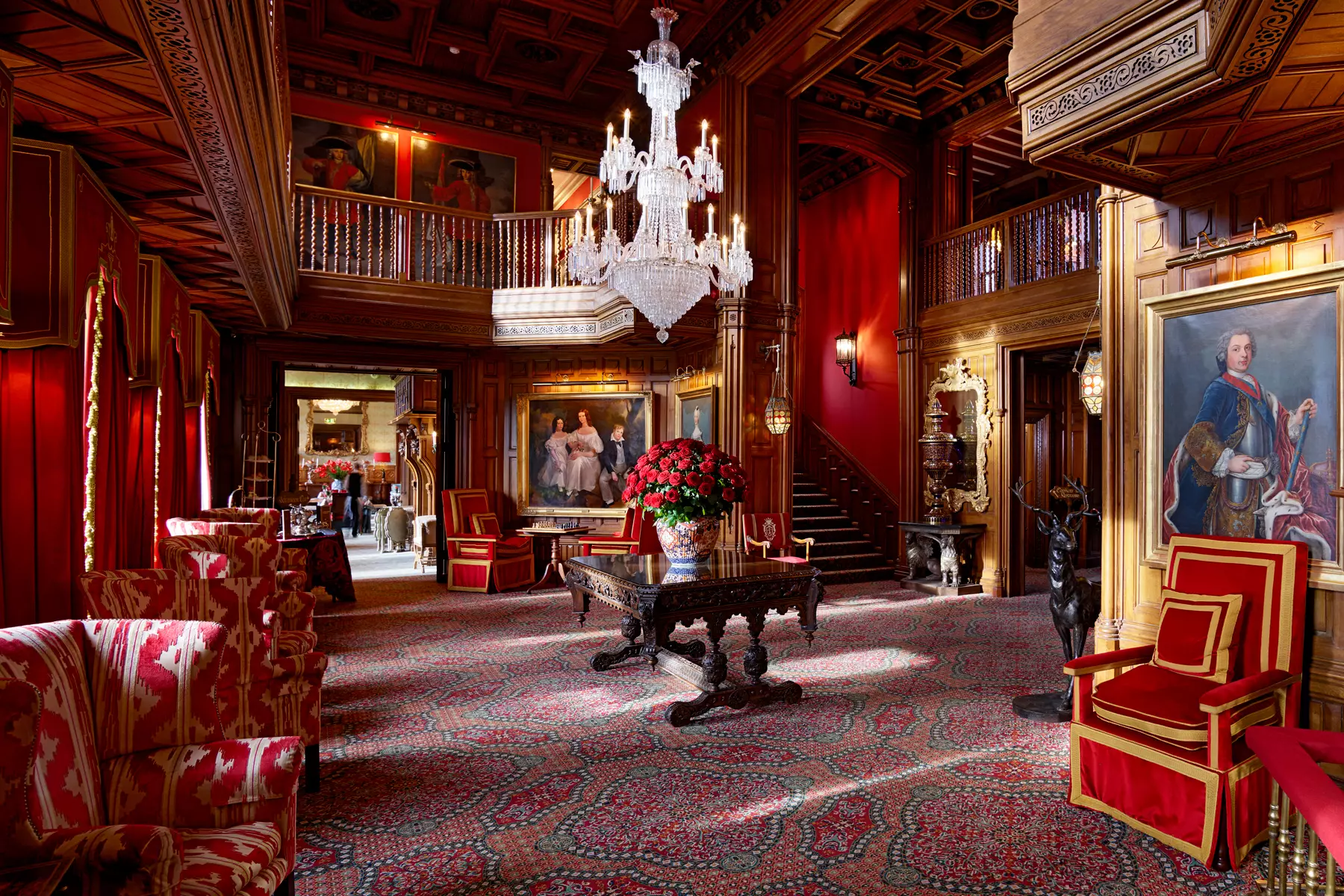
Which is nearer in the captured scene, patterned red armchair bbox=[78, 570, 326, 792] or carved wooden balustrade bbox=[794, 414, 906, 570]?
patterned red armchair bbox=[78, 570, 326, 792]

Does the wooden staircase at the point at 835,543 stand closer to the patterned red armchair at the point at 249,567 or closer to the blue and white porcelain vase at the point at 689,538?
the blue and white porcelain vase at the point at 689,538

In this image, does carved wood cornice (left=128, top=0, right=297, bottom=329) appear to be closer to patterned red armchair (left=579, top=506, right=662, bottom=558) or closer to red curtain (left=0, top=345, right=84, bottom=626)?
red curtain (left=0, top=345, right=84, bottom=626)

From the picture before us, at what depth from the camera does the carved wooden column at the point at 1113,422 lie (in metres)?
4.02

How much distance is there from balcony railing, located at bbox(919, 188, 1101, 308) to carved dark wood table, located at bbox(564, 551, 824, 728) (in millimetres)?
5500

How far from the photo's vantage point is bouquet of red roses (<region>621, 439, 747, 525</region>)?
4.67 metres

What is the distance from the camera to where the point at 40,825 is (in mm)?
1699

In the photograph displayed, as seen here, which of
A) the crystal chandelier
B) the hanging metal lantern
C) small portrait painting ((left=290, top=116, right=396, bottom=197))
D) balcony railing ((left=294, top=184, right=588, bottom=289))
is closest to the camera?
the crystal chandelier

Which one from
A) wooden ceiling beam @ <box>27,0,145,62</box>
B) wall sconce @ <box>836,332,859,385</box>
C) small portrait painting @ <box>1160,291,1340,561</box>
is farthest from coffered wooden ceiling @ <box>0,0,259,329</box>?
wall sconce @ <box>836,332,859,385</box>

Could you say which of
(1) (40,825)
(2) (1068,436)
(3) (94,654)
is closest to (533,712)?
(3) (94,654)

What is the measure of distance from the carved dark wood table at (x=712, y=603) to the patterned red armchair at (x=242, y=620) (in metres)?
1.72

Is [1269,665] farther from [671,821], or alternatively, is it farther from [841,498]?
[841,498]

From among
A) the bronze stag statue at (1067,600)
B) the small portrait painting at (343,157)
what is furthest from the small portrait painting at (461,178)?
the bronze stag statue at (1067,600)

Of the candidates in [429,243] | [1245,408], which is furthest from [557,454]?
[1245,408]

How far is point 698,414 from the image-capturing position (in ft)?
29.6
